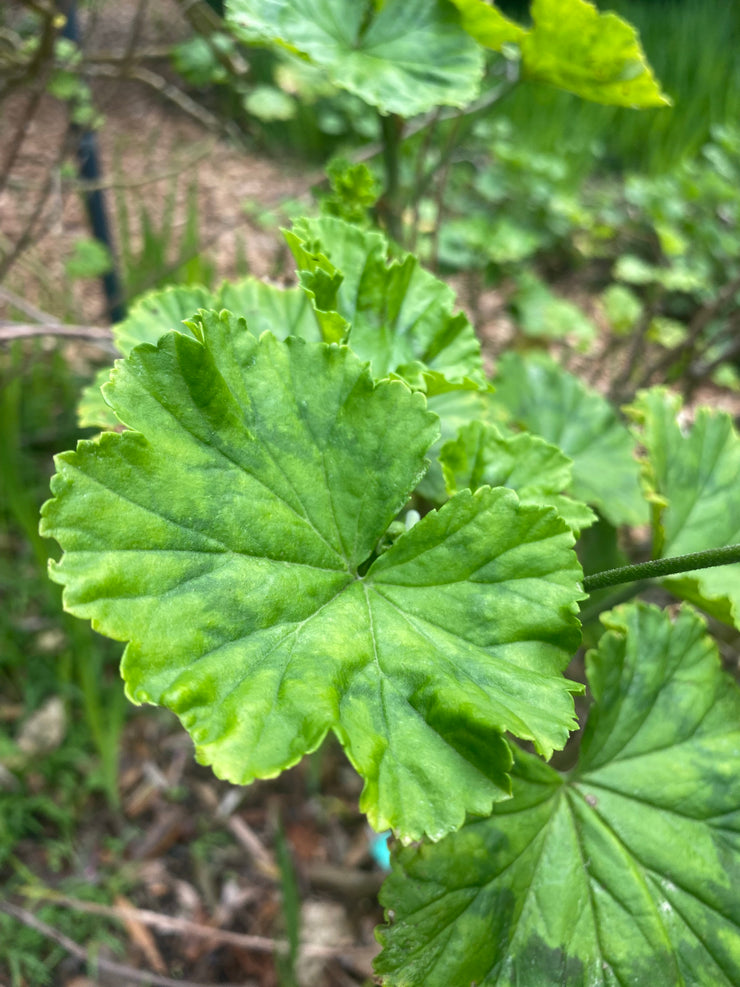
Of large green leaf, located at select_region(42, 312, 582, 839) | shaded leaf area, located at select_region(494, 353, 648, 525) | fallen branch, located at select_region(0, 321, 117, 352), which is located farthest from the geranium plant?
shaded leaf area, located at select_region(494, 353, 648, 525)

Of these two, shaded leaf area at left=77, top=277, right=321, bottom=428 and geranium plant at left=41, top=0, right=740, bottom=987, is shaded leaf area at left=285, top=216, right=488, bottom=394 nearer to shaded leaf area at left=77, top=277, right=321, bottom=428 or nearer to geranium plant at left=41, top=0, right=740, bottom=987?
geranium plant at left=41, top=0, right=740, bottom=987

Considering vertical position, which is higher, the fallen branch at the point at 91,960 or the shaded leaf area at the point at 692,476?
the shaded leaf area at the point at 692,476

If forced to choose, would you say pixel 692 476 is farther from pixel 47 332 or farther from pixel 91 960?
pixel 91 960

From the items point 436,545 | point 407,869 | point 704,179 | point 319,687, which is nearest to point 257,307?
point 436,545

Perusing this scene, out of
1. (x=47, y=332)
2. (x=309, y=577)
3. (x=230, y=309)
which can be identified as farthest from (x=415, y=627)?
(x=47, y=332)

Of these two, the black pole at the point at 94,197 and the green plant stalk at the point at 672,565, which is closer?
the green plant stalk at the point at 672,565

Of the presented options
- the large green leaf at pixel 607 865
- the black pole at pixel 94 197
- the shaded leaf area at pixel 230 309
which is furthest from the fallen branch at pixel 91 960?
the black pole at pixel 94 197

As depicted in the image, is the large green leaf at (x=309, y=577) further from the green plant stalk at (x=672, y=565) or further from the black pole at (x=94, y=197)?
the black pole at (x=94, y=197)
